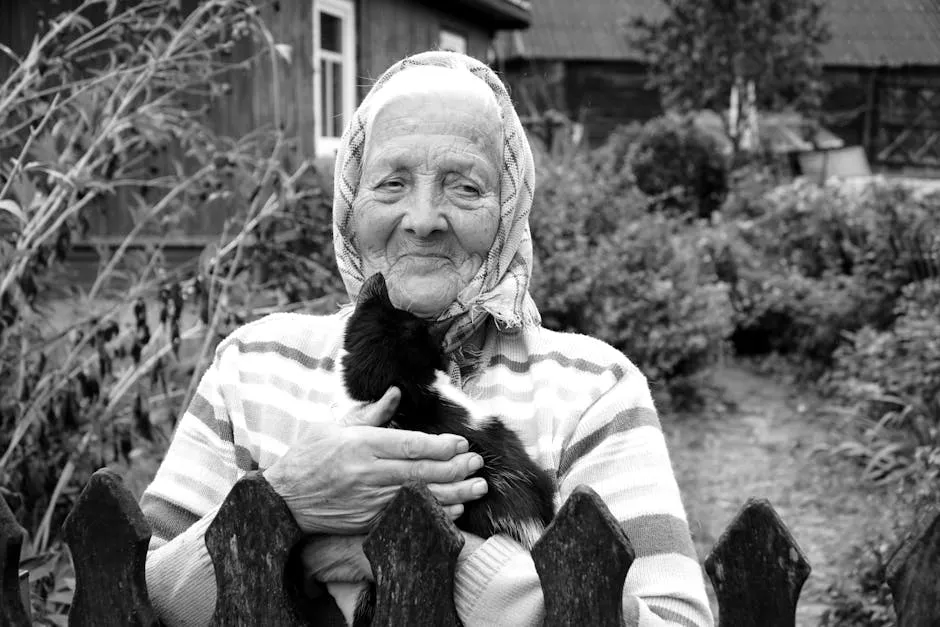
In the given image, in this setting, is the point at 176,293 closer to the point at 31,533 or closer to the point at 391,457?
the point at 31,533

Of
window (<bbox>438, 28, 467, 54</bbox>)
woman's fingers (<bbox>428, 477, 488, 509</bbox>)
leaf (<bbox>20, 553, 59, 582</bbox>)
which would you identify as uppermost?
window (<bbox>438, 28, 467, 54</bbox>)

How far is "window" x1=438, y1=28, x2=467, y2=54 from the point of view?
15180mm

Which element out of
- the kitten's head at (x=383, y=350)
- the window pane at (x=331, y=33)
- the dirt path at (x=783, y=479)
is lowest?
the dirt path at (x=783, y=479)

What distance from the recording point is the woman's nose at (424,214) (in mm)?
2021

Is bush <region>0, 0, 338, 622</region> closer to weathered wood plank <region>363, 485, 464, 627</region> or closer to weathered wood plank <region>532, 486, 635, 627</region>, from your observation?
weathered wood plank <region>363, 485, 464, 627</region>

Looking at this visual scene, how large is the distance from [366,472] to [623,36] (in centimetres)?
2918

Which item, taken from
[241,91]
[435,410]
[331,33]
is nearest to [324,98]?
[331,33]

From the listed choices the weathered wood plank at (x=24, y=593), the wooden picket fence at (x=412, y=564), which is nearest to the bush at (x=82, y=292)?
the weathered wood plank at (x=24, y=593)

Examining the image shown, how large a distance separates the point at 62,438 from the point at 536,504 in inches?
97.3

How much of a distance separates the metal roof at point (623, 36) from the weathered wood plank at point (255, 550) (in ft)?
92.8

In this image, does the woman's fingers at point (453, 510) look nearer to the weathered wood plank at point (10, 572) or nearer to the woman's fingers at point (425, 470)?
the woman's fingers at point (425, 470)

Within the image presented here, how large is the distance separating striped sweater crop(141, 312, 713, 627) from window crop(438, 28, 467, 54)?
13387 mm

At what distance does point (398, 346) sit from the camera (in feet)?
5.96

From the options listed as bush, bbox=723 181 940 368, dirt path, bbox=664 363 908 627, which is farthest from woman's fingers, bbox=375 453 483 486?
bush, bbox=723 181 940 368
